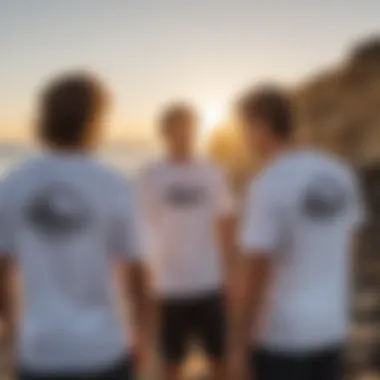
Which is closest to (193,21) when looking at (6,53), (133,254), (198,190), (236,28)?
(236,28)

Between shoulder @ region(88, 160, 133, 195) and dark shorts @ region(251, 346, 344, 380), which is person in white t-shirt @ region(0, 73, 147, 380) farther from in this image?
dark shorts @ region(251, 346, 344, 380)

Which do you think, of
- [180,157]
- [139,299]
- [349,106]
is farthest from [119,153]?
[349,106]

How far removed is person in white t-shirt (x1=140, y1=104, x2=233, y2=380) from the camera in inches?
85.9

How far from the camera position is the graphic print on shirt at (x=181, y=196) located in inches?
86.0

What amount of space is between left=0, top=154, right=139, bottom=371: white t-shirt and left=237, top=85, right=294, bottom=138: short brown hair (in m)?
0.34

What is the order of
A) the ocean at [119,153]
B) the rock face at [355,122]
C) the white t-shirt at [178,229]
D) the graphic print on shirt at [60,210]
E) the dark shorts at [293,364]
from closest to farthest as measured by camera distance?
the graphic print on shirt at [60,210]
the dark shorts at [293,364]
the white t-shirt at [178,229]
the ocean at [119,153]
the rock face at [355,122]

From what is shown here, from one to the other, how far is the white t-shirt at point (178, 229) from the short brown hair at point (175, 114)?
0.12m

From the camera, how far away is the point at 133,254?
4.36 feet

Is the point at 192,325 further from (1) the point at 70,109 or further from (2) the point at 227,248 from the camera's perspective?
(1) the point at 70,109

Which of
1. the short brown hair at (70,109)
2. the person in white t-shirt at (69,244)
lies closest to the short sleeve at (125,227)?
the person in white t-shirt at (69,244)

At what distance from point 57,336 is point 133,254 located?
0.55ft

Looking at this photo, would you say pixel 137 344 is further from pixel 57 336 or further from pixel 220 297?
pixel 220 297

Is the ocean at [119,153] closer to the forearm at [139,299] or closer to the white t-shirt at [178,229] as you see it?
the white t-shirt at [178,229]

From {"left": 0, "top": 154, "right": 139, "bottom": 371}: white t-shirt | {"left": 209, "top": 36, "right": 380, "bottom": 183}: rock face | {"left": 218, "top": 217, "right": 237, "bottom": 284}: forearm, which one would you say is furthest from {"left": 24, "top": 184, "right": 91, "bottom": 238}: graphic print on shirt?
{"left": 209, "top": 36, "right": 380, "bottom": 183}: rock face
